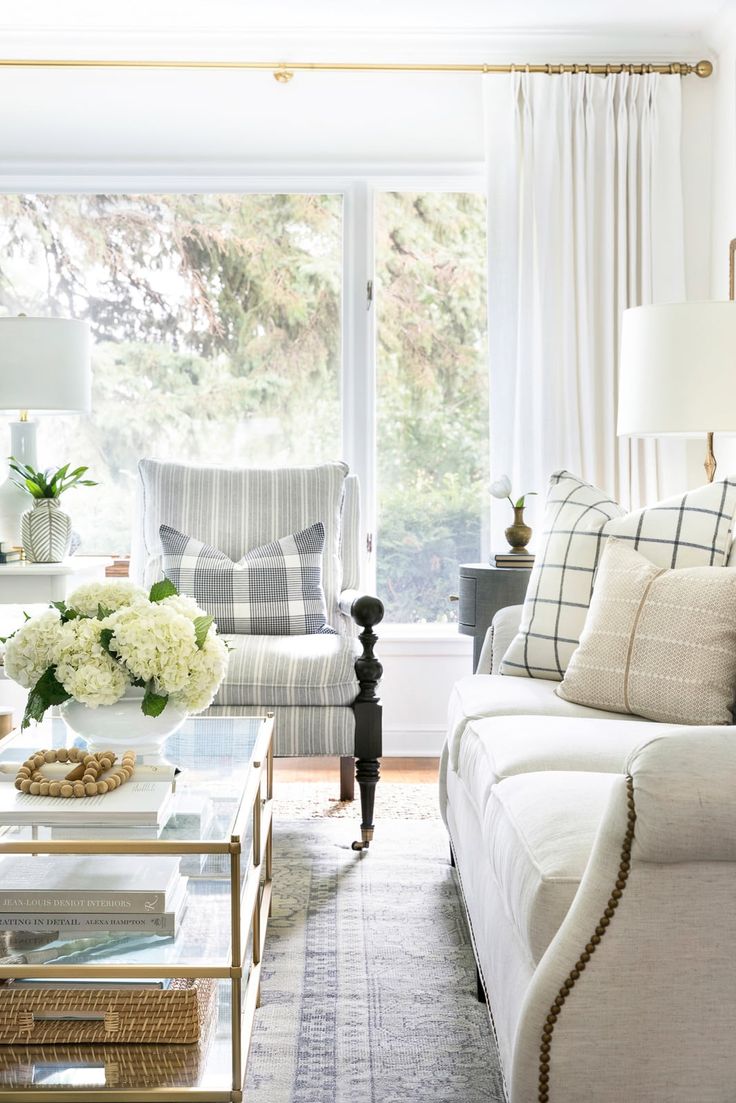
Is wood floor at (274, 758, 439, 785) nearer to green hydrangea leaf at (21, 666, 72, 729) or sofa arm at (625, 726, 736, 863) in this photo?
green hydrangea leaf at (21, 666, 72, 729)

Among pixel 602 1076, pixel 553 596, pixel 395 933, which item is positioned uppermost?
pixel 553 596

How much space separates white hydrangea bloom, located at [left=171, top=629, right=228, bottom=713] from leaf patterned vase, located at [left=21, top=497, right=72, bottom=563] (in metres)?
1.76

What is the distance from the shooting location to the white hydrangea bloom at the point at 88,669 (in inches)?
71.2

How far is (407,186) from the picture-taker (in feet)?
13.7

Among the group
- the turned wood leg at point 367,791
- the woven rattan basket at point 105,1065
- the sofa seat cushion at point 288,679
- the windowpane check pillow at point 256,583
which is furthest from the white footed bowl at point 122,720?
the windowpane check pillow at point 256,583

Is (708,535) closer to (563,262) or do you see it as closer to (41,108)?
(563,262)

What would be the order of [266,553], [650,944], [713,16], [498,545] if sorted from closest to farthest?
[650,944] < [266,553] < [713,16] < [498,545]

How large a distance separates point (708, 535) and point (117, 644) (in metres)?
1.36

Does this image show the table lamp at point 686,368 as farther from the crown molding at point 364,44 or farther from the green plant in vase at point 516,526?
the crown molding at point 364,44

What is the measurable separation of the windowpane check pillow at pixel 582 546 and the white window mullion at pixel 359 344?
1.46 m

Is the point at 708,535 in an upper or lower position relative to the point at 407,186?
lower

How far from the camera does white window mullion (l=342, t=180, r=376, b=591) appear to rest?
417 centimetres

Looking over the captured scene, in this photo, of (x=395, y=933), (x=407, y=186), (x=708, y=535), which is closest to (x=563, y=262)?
(x=407, y=186)

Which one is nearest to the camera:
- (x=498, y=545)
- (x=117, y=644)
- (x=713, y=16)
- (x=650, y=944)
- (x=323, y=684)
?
(x=650, y=944)
